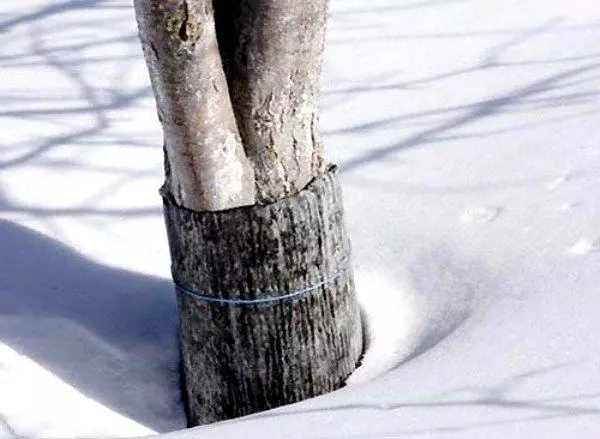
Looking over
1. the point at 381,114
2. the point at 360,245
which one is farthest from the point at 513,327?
the point at 381,114

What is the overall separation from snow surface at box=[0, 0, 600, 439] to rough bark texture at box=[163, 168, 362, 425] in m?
0.17

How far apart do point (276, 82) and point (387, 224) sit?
95 cm

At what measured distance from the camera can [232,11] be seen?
2434 millimetres

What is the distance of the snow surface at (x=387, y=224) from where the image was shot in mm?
2426

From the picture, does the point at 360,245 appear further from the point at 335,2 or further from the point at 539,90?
the point at 335,2

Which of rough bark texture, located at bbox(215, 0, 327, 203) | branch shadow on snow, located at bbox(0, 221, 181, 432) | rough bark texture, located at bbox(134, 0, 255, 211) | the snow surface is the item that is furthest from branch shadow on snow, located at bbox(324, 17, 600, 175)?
Answer: rough bark texture, located at bbox(134, 0, 255, 211)

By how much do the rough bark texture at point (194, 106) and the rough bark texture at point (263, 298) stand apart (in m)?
0.06

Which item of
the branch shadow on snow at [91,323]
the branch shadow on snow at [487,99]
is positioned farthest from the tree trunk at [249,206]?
the branch shadow on snow at [487,99]

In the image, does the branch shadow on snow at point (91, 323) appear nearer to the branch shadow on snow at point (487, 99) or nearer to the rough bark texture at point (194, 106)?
the rough bark texture at point (194, 106)

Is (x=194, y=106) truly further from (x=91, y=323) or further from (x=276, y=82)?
(x=91, y=323)

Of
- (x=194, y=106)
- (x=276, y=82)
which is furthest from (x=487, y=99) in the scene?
(x=194, y=106)

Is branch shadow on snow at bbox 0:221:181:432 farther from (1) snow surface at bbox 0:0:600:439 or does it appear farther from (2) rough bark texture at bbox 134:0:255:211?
(2) rough bark texture at bbox 134:0:255:211

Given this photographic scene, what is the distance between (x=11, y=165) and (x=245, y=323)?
142cm

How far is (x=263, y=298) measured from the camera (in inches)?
104
